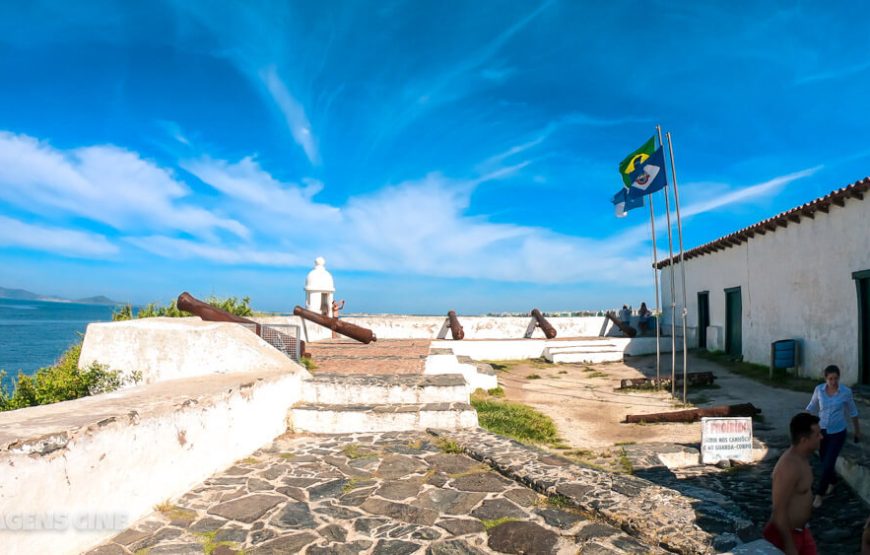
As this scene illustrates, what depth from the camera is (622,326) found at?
18859 mm

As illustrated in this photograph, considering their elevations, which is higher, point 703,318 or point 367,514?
point 703,318

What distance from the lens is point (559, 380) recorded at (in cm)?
1298

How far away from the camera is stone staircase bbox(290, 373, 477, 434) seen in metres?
6.77

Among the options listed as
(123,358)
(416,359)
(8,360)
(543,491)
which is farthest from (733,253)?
(8,360)

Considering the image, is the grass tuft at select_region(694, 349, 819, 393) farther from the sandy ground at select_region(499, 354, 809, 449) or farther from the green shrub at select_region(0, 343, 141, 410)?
the green shrub at select_region(0, 343, 141, 410)

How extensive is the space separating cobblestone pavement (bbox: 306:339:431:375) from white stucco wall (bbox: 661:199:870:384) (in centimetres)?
822

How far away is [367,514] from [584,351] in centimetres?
1346

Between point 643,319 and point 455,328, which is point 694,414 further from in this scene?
point 643,319

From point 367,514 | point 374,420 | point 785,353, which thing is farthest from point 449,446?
point 785,353

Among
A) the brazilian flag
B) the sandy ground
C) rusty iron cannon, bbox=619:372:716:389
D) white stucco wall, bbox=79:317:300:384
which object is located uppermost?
the brazilian flag

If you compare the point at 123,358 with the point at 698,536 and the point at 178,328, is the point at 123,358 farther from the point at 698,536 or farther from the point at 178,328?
the point at 698,536

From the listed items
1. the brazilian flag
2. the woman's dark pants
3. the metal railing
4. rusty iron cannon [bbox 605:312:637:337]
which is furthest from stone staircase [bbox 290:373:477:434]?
rusty iron cannon [bbox 605:312:637:337]

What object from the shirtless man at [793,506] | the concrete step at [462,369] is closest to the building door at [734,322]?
the concrete step at [462,369]

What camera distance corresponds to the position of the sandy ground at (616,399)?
7598mm
